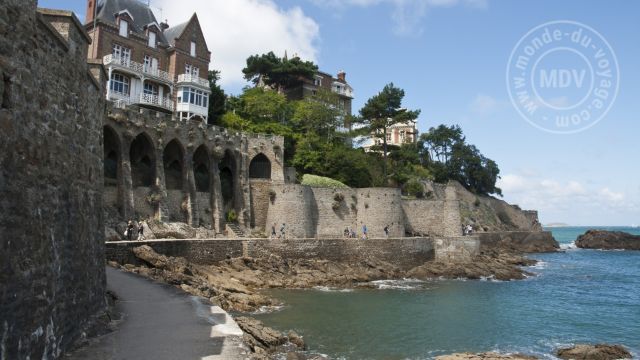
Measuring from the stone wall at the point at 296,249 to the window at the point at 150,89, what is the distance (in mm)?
17811

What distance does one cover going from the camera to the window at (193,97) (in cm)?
3916

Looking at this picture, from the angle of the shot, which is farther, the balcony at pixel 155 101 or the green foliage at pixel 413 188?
the green foliage at pixel 413 188

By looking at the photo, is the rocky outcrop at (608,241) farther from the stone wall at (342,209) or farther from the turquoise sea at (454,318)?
the stone wall at (342,209)

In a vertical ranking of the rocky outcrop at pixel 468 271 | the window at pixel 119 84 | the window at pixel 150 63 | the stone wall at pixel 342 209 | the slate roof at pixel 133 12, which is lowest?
the rocky outcrop at pixel 468 271

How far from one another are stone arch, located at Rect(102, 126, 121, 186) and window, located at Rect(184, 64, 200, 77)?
1338cm

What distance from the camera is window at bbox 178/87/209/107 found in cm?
3916

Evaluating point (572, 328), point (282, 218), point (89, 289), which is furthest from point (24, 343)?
point (282, 218)

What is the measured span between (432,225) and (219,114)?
21147 millimetres

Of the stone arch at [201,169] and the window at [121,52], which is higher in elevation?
the window at [121,52]

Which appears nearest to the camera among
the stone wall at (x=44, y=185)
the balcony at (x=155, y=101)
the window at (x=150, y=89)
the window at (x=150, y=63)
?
the stone wall at (x=44, y=185)

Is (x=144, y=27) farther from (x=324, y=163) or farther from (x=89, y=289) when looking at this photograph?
(x=89, y=289)

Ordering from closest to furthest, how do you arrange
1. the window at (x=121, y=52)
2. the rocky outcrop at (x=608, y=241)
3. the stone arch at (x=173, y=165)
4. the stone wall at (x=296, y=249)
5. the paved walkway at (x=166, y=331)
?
the paved walkway at (x=166, y=331), the stone wall at (x=296, y=249), the stone arch at (x=173, y=165), the window at (x=121, y=52), the rocky outcrop at (x=608, y=241)

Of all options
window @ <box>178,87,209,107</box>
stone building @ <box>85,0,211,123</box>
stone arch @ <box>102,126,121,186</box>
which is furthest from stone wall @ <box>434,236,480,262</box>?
window @ <box>178,87,209,107</box>

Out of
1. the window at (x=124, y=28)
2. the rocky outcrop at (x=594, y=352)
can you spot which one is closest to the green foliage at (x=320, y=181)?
the window at (x=124, y=28)
